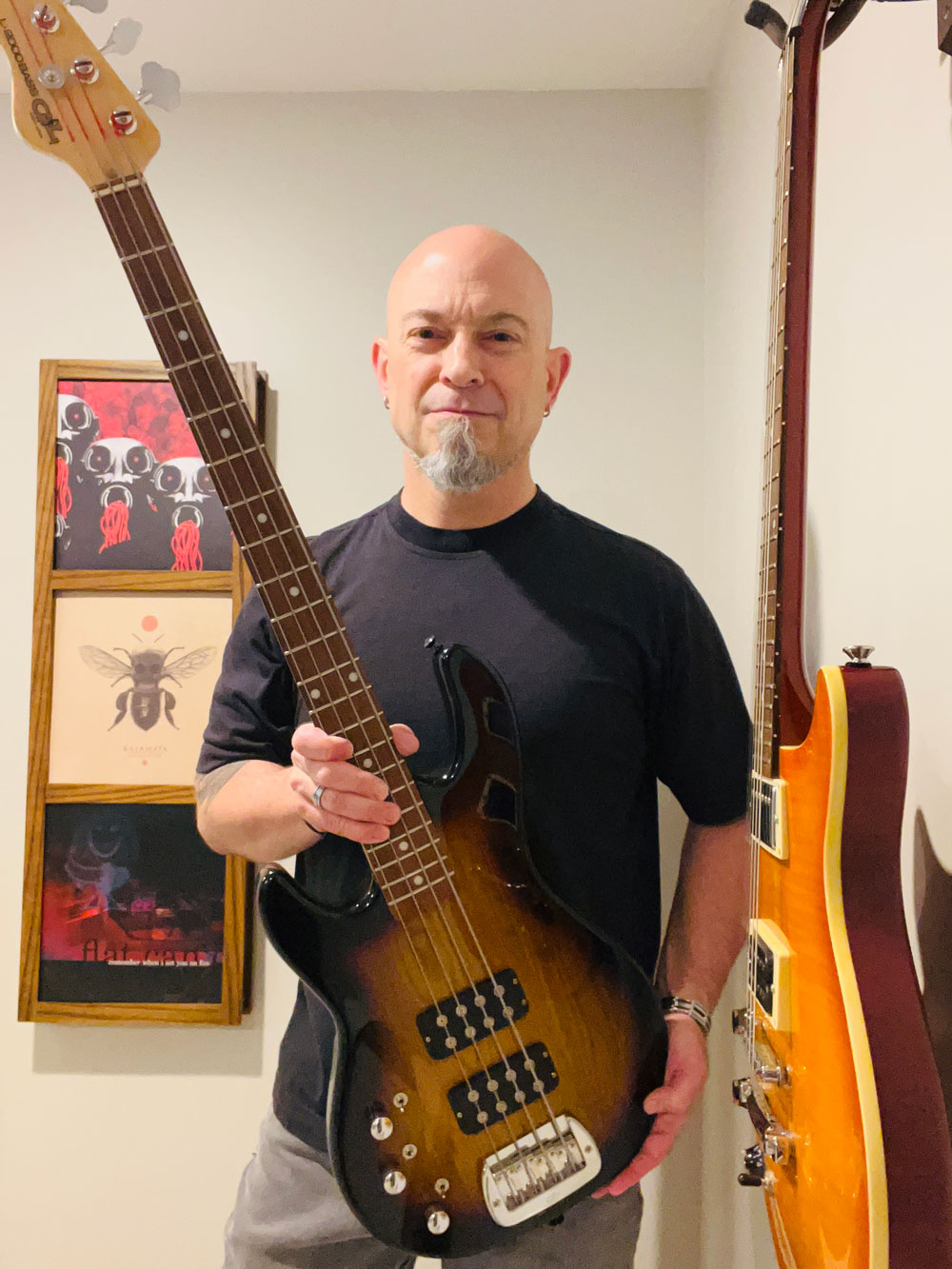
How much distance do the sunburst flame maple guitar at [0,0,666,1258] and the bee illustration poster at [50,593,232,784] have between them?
0.95 meters

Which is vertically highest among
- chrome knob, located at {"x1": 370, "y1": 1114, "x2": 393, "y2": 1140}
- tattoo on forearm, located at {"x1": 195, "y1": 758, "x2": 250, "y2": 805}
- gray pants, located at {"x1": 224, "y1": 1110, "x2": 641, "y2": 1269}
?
tattoo on forearm, located at {"x1": 195, "y1": 758, "x2": 250, "y2": 805}

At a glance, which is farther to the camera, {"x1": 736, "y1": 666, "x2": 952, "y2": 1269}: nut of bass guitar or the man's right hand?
the man's right hand

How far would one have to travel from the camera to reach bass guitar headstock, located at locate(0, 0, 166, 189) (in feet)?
2.74

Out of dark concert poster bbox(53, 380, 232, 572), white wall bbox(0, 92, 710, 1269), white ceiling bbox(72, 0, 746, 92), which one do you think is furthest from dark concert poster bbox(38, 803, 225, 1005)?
white ceiling bbox(72, 0, 746, 92)

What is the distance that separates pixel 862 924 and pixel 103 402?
1.65 meters

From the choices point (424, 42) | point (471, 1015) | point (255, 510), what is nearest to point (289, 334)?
point (424, 42)

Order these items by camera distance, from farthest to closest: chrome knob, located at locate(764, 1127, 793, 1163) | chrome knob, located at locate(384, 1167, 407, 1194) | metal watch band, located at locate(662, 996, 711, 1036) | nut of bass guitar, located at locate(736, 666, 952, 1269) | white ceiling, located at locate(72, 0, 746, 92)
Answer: white ceiling, located at locate(72, 0, 746, 92) < metal watch band, located at locate(662, 996, 711, 1036) < chrome knob, located at locate(384, 1167, 407, 1194) < chrome knob, located at locate(764, 1127, 793, 1163) < nut of bass guitar, located at locate(736, 666, 952, 1269)

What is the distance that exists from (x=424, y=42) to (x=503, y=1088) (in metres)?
1.74

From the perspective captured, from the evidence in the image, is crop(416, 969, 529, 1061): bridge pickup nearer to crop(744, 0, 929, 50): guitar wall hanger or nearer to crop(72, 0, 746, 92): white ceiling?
crop(744, 0, 929, 50): guitar wall hanger

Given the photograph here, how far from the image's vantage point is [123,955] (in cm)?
172

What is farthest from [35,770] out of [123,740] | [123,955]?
[123,955]

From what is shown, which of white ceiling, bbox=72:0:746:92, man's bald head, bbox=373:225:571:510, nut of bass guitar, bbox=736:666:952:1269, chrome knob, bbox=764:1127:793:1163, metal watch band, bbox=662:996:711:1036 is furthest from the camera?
white ceiling, bbox=72:0:746:92

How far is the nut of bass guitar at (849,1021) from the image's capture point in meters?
0.58

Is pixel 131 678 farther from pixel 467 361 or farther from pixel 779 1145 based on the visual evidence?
pixel 779 1145
